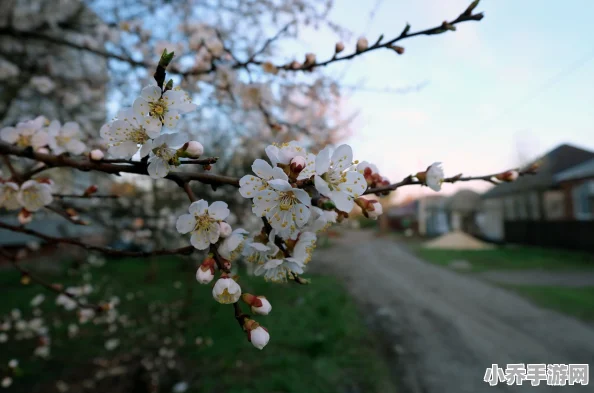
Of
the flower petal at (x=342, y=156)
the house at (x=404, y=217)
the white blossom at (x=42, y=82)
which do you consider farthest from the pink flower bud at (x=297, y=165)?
the house at (x=404, y=217)

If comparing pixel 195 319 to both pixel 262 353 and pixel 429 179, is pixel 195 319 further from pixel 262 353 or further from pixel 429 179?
pixel 429 179

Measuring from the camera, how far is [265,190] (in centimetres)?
82

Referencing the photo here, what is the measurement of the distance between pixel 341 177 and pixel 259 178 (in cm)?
19

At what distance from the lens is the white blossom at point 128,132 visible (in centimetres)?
81

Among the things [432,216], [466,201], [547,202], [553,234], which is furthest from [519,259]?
[432,216]

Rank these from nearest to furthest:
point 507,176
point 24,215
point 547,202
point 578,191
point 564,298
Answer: point 507,176
point 24,215
point 564,298
point 578,191
point 547,202

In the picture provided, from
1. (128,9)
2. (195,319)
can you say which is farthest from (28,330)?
(128,9)

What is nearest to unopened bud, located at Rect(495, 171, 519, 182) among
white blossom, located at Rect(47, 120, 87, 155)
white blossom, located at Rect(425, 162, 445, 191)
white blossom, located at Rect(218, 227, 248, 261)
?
white blossom, located at Rect(425, 162, 445, 191)

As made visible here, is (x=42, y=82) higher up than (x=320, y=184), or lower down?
higher up

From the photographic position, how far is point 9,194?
47.0 inches

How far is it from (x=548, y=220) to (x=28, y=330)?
15.8m

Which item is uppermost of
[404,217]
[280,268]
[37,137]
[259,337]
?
[37,137]

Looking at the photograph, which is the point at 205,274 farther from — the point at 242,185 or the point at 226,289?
the point at 242,185

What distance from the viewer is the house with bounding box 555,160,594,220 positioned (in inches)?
485
